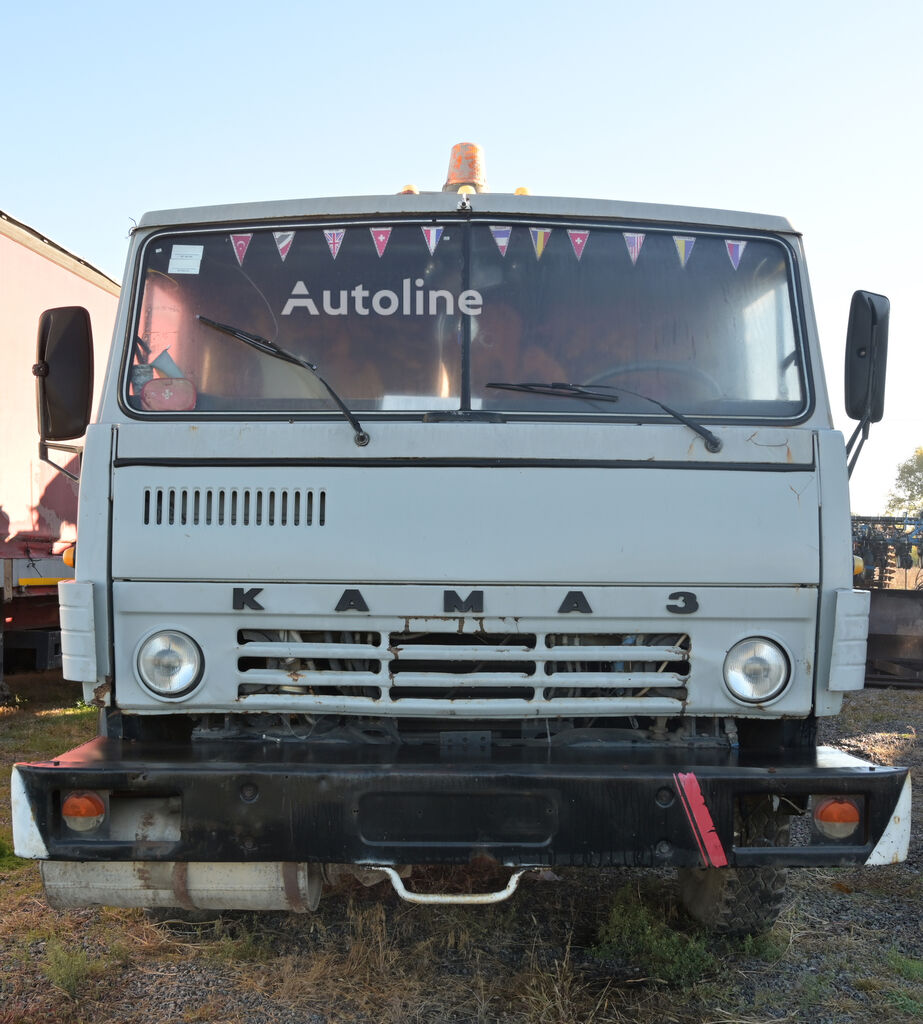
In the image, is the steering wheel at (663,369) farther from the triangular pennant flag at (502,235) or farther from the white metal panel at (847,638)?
the white metal panel at (847,638)

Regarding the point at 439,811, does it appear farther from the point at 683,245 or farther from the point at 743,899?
the point at 683,245

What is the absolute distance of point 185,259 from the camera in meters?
3.37

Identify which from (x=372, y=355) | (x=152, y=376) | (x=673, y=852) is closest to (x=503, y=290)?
(x=372, y=355)

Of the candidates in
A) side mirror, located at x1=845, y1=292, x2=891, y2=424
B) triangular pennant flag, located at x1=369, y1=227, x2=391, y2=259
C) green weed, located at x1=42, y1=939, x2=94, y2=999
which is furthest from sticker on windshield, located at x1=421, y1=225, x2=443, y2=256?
green weed, located at x1=42, y1=939, x2=94, y2=999

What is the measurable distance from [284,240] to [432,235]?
0.53m

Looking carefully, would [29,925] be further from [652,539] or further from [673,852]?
[652,539]

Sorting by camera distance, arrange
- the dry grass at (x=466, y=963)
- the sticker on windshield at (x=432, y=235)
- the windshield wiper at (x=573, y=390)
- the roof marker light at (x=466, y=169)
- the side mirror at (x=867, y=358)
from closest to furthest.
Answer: the dry grass at (x=466, y=963)
the windshield wiper at (x=573, y=390)
the sticker on windshield at (x=432, y=235)
the side mirror at (x=867, y=358)
the roof marker light at (x=466, y=169)

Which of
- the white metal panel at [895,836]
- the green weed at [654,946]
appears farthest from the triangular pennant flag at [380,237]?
the green weed at [654,946]

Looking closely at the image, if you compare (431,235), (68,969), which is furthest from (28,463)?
(431,235)

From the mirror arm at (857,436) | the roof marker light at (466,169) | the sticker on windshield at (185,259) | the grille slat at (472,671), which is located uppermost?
the roof marker light at (466,169)

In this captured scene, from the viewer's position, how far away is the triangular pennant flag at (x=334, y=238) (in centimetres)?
332

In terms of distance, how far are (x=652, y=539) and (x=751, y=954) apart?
1666 millimetres

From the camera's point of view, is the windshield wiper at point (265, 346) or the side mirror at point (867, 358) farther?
the side mirror at point (867, 358)

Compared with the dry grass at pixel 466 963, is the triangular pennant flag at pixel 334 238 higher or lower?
higher
